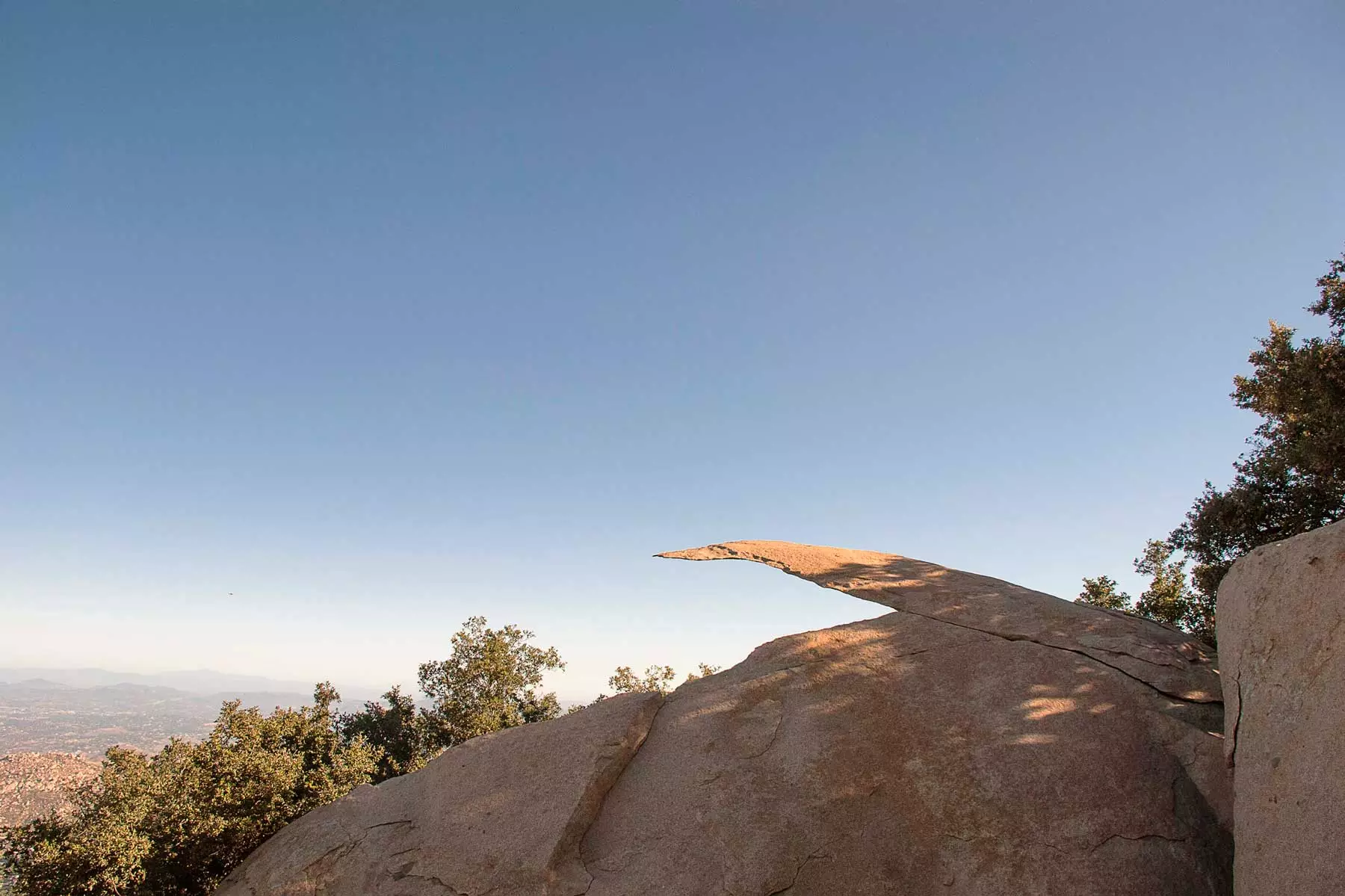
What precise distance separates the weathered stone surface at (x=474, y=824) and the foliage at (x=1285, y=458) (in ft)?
55.4

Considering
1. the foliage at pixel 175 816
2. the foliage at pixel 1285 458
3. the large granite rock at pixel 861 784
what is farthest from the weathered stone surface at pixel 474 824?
the foliage at pixel 1285 458

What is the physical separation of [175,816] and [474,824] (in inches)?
623

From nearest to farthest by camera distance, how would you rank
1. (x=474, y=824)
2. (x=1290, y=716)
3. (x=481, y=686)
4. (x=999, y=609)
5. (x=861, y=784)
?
(x=1290, y=716), (x=861, y=784), (x=474, y=824), (x=999, y=609), (x=481, y=686)

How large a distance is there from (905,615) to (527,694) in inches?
1190

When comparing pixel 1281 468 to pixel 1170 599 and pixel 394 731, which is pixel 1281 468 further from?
pixel 394 731

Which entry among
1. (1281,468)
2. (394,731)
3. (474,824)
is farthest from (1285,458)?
(394,731)

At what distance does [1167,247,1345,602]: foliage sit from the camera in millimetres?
17688

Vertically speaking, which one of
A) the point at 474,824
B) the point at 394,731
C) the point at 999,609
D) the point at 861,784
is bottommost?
the point at 394,731

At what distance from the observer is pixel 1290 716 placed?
7824 mm

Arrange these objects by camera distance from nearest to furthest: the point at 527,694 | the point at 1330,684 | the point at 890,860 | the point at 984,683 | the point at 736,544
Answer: the point at 1330,684, the point at 890,860, the point at 984,683, the point at 736,544, the point at 527,694

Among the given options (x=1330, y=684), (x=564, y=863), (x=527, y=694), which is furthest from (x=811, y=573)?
(x=527, y=694)

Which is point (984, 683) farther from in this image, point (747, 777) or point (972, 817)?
point (747, 777)

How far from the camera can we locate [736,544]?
16016 millimetres

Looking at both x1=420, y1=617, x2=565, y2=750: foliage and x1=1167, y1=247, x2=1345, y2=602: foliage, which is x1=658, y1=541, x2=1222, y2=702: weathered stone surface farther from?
x1=420, y1=617, x2=565, y2=750: foliage
